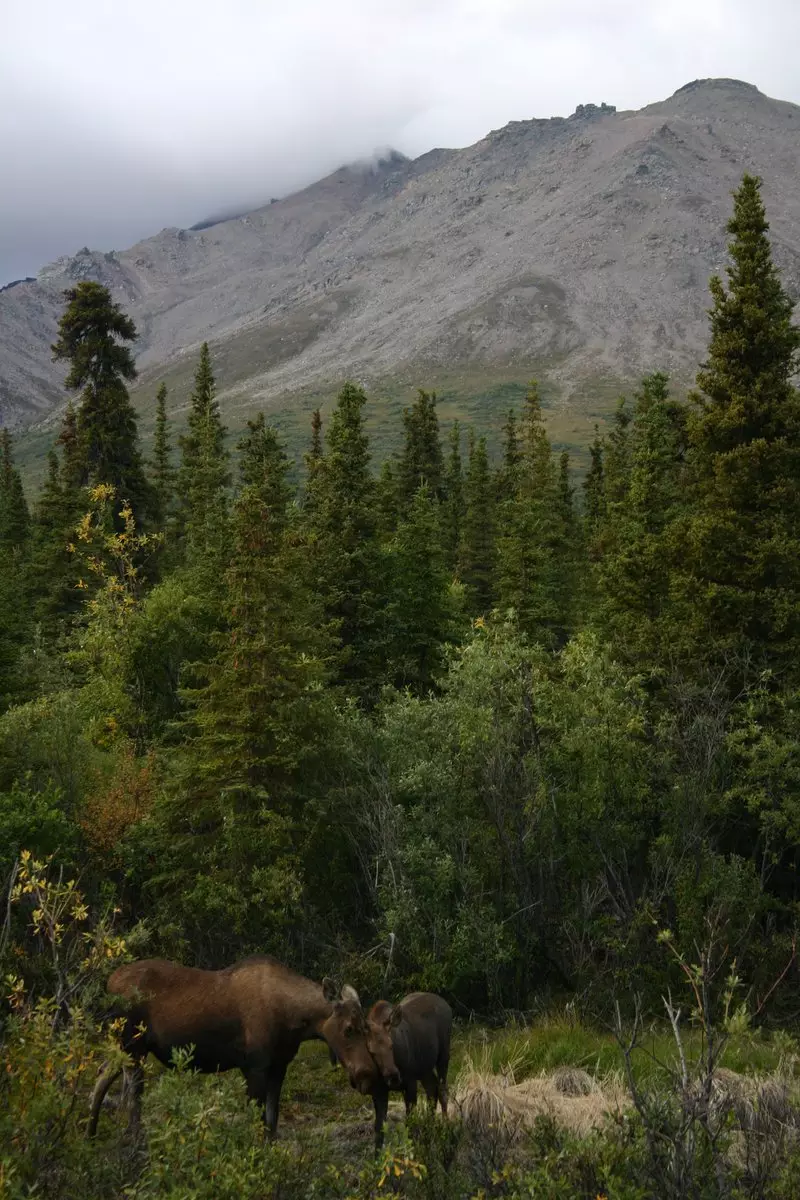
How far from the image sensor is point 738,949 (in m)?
15.6

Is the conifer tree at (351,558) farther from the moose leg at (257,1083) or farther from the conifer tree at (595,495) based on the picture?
the conifer tree at (595,495)

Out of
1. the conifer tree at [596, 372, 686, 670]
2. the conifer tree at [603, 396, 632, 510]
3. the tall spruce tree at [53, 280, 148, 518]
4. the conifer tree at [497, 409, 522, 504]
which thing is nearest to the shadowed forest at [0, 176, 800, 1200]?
the conifer tree at [596, 372, 686, 670]

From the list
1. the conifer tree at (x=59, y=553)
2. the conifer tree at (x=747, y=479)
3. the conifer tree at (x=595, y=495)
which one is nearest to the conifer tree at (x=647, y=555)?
the conifer tree at (x=747, y=479)

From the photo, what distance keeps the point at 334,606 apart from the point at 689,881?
16293 mm

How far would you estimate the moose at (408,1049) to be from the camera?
7.68 m

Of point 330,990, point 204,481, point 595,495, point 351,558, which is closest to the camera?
point 330,990

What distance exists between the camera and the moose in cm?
768

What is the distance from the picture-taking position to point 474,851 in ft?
52.3

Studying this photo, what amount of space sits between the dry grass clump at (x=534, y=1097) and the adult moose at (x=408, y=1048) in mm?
390

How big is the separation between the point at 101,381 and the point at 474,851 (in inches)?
1145

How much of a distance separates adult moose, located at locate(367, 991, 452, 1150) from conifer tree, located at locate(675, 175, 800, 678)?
45.8 feet

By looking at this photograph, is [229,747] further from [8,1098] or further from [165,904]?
[8,1098]

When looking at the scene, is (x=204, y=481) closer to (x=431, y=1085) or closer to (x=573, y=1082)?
(x=573, y=1082)

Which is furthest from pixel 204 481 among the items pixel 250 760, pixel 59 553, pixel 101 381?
pixel 250 760
